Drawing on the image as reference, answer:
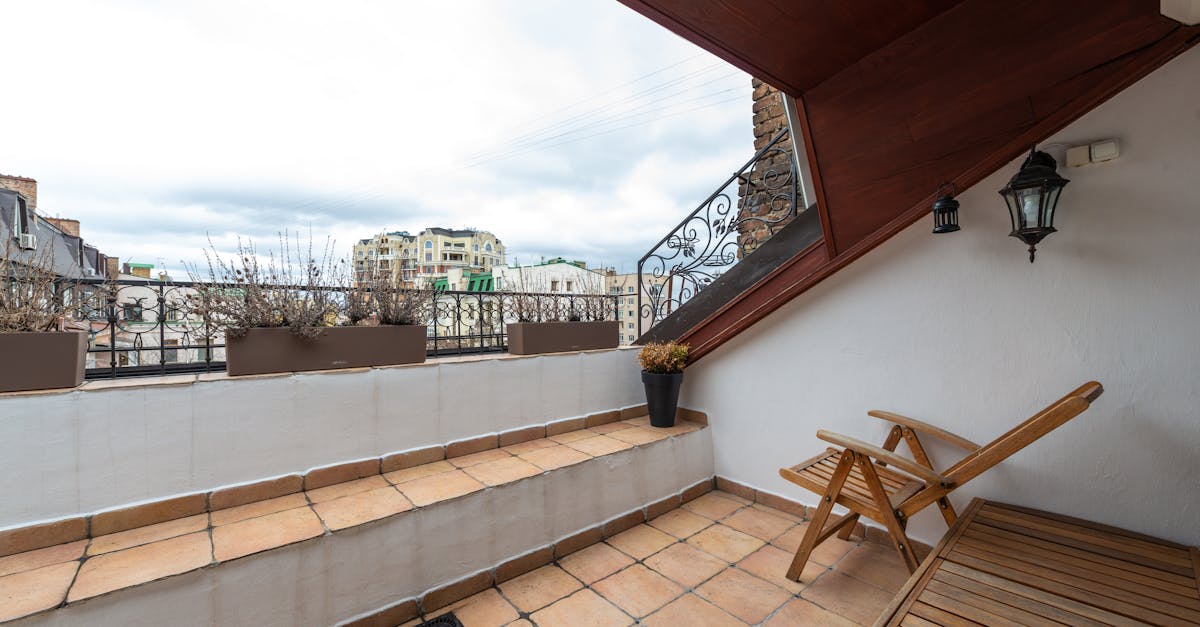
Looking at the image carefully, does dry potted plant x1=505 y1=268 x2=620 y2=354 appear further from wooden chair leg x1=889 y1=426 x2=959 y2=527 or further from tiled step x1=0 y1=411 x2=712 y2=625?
wooden chair leg x1=889 y1=426 x2=959 y2=527

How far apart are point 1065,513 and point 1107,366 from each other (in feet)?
2.28

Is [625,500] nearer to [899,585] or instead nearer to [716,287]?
[899,585]

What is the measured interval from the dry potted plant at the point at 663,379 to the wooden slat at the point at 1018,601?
6.04ft

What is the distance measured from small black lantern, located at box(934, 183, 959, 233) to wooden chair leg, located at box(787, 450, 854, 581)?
1.14 m

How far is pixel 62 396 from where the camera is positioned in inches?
68.1

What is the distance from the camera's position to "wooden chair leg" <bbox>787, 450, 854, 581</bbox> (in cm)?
204

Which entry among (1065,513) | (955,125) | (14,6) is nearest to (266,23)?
(14,6)

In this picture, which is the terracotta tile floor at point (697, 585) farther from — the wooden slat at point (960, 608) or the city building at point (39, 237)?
the city building at point (39, 237)

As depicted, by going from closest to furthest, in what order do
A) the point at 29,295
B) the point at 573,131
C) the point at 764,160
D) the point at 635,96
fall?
the point at 29,295 < the point at 764,160 < the point at 635,96 < the point at 573,131

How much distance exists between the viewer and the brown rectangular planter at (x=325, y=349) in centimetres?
218

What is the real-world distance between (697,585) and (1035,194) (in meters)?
2.33

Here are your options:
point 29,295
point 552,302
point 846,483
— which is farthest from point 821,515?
point 29,295

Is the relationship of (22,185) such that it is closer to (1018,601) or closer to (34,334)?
(34,334)

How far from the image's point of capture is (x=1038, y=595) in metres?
1.39
